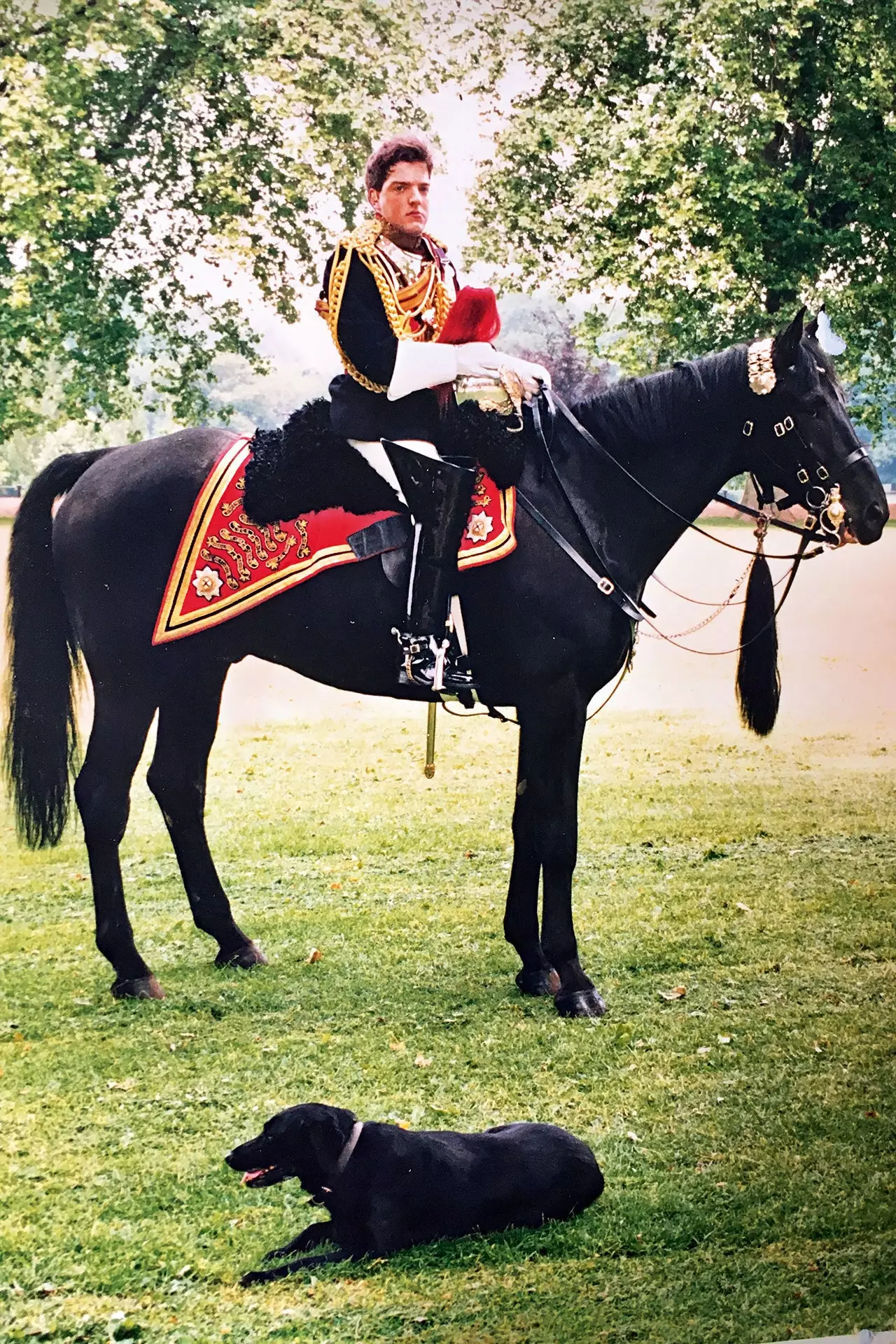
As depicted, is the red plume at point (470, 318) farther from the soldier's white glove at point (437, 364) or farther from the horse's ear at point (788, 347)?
the horse's ear at point (788, 347)

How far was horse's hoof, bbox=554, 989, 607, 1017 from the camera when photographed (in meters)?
3.32

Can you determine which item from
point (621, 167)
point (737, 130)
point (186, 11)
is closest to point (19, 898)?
point (186, 11)

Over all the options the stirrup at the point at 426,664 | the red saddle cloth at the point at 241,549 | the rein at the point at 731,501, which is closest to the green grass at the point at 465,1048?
the stirrup at the point at 426,664

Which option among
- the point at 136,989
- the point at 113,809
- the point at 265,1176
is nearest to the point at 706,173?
the point at 113,809

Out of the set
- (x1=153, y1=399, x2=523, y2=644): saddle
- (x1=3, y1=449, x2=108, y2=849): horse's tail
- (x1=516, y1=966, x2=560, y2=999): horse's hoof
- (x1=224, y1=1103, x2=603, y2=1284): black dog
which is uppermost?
(x1=153, y1=399, x2=523, y2=644): saddle

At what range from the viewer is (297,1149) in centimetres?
275

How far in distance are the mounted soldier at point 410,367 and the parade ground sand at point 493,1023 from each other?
41 cm

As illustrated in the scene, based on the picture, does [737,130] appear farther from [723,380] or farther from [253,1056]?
[253,1056]

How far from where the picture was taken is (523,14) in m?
3.32

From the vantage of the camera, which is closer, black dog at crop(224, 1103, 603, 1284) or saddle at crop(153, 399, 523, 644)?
black dog at crop(224, 1103, 603, 1284)

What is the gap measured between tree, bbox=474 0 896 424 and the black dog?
6.34 ft

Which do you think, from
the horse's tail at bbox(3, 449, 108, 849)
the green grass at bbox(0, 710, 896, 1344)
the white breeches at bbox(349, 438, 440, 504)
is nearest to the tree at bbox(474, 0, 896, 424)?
the white breeches at bbox(349, 438, 440, 504)

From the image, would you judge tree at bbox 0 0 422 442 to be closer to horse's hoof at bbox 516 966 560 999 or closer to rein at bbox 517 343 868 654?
rein at bbox 517 343 868 654

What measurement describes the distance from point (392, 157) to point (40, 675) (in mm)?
1432
